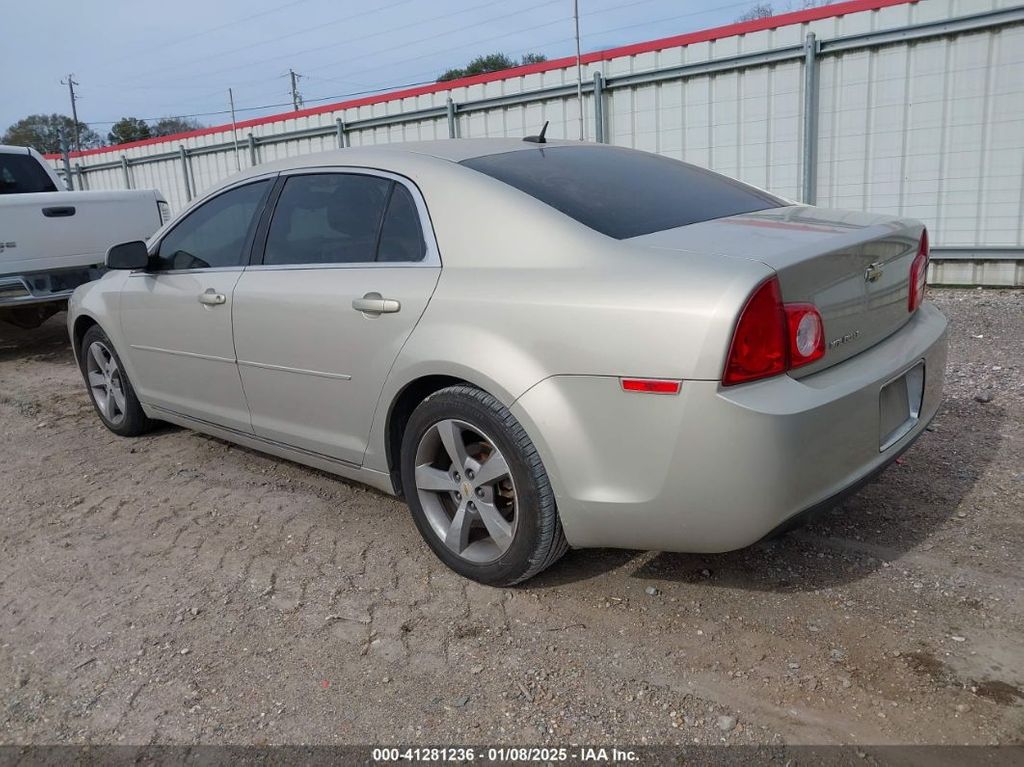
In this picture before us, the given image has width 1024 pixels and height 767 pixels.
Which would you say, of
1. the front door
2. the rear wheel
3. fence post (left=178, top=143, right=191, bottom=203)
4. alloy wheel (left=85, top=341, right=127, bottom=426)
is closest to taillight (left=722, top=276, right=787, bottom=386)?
the front door

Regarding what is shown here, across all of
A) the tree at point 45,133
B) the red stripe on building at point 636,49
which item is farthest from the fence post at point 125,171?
the tree at point 45,133

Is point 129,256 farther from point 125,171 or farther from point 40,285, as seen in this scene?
point 125,171

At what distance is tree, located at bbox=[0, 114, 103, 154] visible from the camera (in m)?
44.8

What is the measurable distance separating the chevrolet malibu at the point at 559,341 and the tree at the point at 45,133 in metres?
44.8

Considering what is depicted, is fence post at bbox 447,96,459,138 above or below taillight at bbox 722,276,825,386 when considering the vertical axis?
above

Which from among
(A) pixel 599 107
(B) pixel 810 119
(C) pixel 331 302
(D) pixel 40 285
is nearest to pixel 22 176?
(D) pixel 40 285

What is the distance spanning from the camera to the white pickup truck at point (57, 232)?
708cm

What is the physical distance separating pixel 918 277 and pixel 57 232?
699cm

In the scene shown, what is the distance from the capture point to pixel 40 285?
286 inches

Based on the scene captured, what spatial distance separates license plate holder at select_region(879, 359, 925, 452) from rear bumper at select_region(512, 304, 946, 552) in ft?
0.13

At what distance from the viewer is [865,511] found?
11.4 feet

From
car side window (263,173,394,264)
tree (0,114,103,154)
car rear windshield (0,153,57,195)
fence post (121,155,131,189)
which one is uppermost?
tree (0,114,103,154)

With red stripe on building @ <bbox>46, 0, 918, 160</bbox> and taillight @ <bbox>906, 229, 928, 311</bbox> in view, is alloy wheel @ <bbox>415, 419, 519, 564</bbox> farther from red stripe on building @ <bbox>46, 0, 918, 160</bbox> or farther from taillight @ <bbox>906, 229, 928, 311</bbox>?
red stripe on building @ <bbox>46, 0, 918, 160</bbox>

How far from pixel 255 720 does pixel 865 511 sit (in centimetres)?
251
